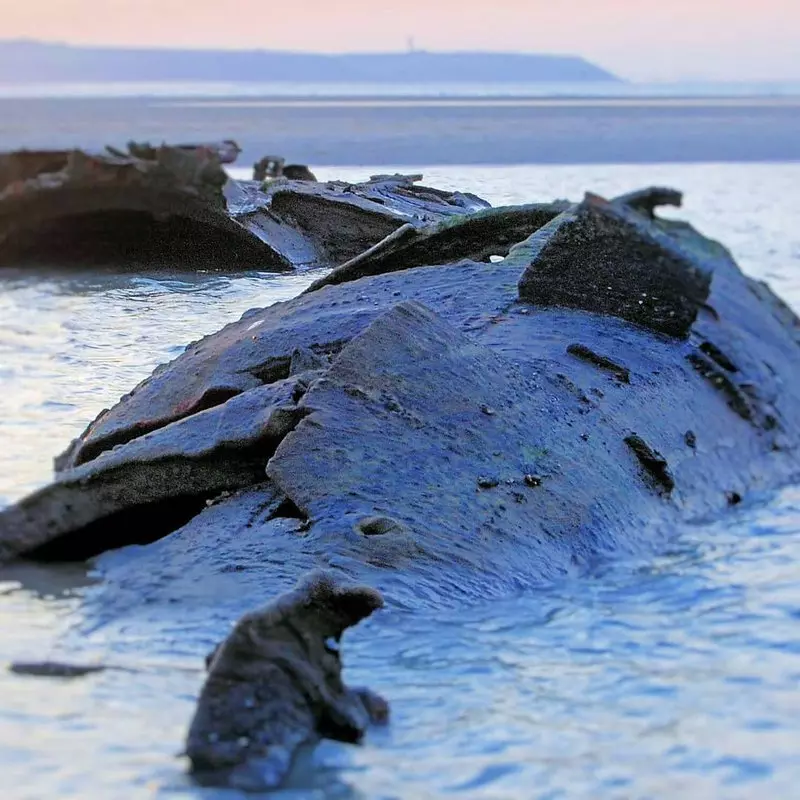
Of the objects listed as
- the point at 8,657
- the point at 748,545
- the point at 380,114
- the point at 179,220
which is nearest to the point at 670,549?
the point at 748,545

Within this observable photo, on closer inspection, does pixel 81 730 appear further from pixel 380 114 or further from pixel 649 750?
pixel 380 114

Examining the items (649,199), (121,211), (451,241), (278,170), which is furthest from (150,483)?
(278,170)

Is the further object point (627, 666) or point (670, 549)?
point (670, 549)

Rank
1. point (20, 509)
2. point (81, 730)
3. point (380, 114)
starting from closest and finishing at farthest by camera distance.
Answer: point (81, 730) < point (20, 509) < point (380, 114)

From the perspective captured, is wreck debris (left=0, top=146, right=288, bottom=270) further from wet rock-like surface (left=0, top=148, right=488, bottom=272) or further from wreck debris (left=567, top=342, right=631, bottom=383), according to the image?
wreck debris (left=567, top=342, right=631, bottom=383)

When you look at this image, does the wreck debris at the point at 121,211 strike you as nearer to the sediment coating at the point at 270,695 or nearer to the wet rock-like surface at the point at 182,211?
the wet rock-like surface at the point at 182,211

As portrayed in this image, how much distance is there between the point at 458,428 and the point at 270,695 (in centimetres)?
129

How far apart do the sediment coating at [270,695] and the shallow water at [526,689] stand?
0.19 feet

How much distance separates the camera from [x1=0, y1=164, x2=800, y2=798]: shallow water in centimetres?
272

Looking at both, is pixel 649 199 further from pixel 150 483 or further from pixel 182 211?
pixel 182 211

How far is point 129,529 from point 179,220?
594cm

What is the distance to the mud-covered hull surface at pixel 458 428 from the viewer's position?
11.4 feet

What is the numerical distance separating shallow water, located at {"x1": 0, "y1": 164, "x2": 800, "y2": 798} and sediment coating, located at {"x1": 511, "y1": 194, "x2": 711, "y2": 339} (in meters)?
0.69

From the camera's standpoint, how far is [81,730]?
286cm
